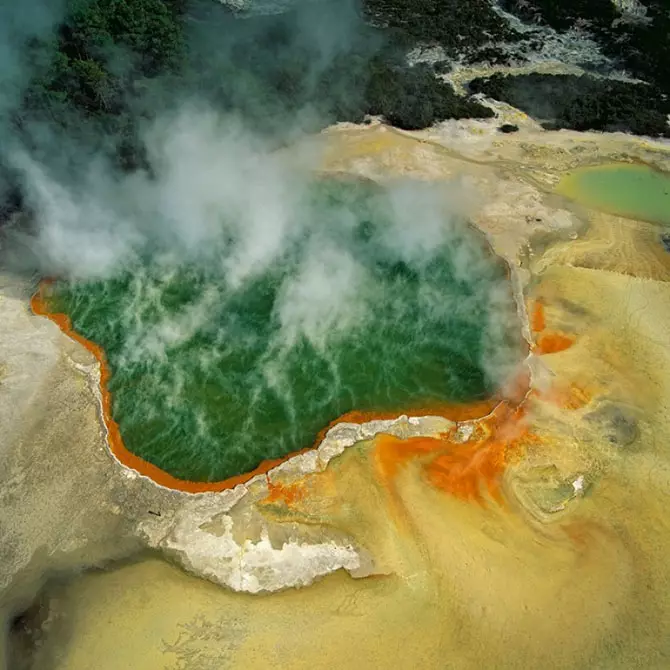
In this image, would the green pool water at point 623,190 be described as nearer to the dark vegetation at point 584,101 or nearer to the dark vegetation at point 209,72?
the dark vegetation at point 584,101

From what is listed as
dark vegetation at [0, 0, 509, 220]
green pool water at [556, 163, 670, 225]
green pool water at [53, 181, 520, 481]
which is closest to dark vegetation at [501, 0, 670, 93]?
dark vegetation at [0, 0, 509, 220]

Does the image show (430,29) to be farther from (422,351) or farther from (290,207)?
(422,351)

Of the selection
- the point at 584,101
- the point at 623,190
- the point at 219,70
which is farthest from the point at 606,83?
the point at 219,70

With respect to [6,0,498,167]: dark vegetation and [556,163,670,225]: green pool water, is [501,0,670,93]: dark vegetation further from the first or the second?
[556,163,670,225]: green pool water

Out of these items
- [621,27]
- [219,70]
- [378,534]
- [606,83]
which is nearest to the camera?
[378,534]

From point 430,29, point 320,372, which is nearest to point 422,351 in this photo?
point 320,372

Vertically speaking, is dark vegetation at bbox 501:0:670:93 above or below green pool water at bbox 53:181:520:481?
above

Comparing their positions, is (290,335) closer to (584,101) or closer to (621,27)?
(584,101)
